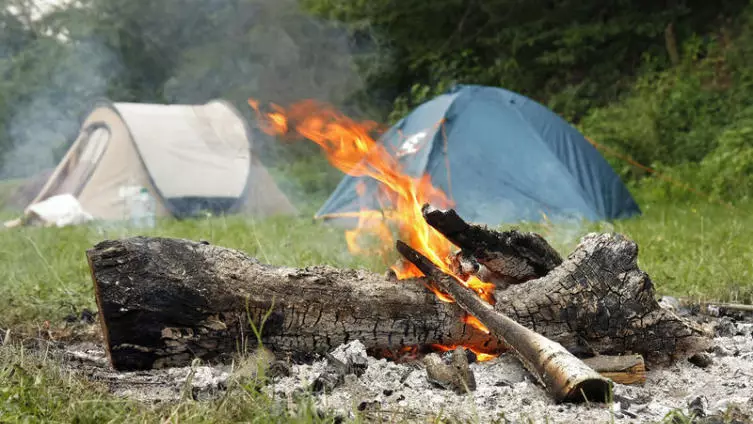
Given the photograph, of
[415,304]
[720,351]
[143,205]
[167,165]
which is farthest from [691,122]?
[415,304]

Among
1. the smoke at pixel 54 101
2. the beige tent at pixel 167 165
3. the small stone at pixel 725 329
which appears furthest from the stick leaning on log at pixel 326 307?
the beige tent at pixel 167 165

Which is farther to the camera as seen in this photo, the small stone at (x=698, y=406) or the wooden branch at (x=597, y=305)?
the wooden branch at (x=597, y=305)

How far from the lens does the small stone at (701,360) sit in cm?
259

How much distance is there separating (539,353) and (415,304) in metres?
0.51

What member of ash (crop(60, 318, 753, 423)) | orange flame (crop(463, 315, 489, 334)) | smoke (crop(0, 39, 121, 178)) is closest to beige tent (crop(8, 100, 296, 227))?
smoke (crop(0, 39, 121, 178))

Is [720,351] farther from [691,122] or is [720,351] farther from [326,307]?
[691,122]

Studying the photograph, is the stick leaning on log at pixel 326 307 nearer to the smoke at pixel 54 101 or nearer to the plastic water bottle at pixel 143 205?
the smoke at pixel 54 101

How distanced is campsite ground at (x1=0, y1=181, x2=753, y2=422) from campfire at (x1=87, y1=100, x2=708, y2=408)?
287 millimetres

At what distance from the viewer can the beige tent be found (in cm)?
909

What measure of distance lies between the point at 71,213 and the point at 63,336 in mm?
5711

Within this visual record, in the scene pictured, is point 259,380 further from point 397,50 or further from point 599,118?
point 397,50

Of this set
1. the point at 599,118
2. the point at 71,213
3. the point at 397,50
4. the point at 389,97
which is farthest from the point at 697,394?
the point at 397,50

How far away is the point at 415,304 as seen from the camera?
8.41 ft

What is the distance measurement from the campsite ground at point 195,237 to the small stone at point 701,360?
3.23 ft
